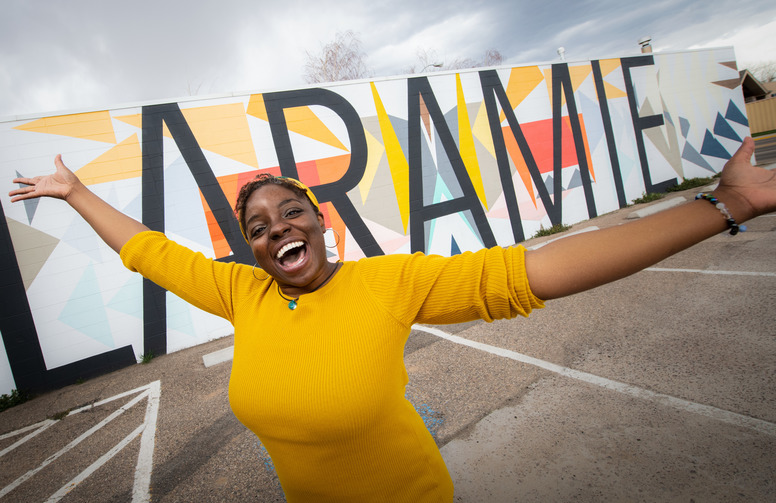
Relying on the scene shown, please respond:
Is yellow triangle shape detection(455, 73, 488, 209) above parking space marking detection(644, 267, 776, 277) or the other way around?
above

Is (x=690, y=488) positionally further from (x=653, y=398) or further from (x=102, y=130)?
(x=102, y=130)

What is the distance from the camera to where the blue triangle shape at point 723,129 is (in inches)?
528

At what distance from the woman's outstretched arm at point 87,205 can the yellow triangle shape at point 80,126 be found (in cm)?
601

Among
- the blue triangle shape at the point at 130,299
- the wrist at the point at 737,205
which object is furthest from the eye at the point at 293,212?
the blue triangle shape at the point at 130,299

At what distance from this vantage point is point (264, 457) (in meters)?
3.17

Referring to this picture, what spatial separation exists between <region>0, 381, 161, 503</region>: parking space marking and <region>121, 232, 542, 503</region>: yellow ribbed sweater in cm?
282

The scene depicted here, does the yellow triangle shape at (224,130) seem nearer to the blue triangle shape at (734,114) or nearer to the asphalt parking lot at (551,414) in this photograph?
the asphalt parking lot at (551,414)

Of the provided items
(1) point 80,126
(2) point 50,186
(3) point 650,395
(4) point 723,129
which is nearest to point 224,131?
(1) point 80,126

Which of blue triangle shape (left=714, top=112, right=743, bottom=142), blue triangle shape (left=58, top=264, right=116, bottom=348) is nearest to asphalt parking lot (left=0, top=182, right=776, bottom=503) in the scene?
blue triangle shape (left=58, top=264, right=116, bottom=348)

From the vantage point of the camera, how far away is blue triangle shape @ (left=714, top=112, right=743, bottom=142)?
13.4 m

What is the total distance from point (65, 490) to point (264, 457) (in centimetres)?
184

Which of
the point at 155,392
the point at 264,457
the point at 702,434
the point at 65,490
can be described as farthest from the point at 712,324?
the point at 155,392

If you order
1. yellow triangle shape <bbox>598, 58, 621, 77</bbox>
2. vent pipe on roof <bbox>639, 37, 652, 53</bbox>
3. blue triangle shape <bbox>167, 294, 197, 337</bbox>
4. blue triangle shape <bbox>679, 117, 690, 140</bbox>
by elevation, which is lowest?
A: blue triangle shape <bbox>167, 294, 197, 337</bbox>

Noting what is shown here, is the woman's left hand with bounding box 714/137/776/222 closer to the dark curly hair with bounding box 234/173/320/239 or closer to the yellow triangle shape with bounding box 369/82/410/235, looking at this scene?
the dark curly hair with bounding box 234/173/320/239
